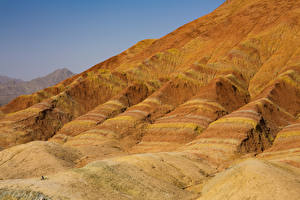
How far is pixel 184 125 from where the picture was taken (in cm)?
5397

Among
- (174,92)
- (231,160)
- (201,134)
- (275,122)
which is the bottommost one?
(231,160)

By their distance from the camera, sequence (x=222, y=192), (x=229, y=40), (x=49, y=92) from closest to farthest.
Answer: (x=222, y=192) → (x=229, y=40) → (x=49, y=92)

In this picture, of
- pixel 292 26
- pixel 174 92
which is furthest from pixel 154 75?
pixel 292 26

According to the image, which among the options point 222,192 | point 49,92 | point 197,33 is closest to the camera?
point 222,192

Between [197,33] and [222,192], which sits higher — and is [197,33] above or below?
above

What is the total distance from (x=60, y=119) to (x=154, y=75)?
27.5m

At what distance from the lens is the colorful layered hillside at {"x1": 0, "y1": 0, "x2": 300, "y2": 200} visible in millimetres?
26109

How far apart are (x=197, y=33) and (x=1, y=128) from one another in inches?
2413

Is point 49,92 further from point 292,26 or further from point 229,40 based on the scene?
point 292,26

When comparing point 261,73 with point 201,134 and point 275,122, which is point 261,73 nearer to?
point 275,122

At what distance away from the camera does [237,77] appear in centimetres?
6725

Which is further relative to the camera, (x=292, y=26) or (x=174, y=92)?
(x=292, y=26)

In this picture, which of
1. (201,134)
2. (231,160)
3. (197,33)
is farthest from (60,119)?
(197,33)

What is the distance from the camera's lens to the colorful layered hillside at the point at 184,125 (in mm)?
26109
